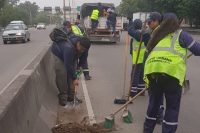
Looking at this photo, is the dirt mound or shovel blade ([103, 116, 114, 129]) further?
shovel blade ([103, 116, 114, 129])

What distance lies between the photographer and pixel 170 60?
5645 mm

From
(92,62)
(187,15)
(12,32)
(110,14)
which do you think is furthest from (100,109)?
(187,15)

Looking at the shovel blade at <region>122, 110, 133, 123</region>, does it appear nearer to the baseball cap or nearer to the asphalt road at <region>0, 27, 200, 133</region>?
the asphalt road at <region>0, 27, 200, 133</region>

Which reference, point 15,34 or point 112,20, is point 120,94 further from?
point 15,34

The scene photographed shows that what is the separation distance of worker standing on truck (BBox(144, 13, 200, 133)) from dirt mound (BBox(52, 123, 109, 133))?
122 cm

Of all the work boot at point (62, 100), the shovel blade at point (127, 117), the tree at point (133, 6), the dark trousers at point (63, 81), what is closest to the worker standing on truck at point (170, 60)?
the shovel blade at point (127, 117)

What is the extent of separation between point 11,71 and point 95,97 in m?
6.45

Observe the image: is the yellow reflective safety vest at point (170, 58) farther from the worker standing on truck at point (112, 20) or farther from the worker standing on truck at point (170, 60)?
the worker standing on truck at point (112, 20)

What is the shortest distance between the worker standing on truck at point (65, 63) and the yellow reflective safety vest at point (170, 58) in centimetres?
229

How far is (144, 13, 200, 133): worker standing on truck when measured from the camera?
5664mm

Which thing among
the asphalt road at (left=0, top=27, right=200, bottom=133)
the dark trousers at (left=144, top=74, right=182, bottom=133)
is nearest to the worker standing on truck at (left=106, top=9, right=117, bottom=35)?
the asphalt road at (left=0, top=27, right=200, bottom=133)

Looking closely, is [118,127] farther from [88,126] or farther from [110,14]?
[110,14]

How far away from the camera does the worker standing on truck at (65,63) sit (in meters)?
7.94

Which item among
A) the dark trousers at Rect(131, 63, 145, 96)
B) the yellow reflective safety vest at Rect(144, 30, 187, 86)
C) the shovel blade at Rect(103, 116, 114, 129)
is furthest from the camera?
the dark trousers at Rect(131, 63, 145, 96)
